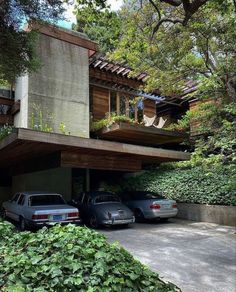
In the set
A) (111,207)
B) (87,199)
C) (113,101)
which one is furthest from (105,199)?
(113,101)

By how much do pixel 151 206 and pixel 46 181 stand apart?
7576 millimetres

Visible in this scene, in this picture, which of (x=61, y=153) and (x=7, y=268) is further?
(x=61, y=153)

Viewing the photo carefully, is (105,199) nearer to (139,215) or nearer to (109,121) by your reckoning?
(139,215)

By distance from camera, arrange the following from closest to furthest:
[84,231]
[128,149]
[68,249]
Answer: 1. [68,249]
2. [84,231]
3. [128,149]

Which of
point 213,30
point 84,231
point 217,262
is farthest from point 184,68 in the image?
point 84,231

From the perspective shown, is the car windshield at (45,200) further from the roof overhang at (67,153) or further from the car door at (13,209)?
the roof overhang at (67,153)

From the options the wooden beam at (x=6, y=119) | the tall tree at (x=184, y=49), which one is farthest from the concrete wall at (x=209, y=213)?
the wooden beam at (x=6, y=119)

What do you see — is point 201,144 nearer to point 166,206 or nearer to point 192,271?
point 166,206

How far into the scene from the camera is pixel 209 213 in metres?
15.4

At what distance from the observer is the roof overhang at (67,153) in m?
12.1

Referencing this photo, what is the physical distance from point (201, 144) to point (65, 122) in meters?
7.27

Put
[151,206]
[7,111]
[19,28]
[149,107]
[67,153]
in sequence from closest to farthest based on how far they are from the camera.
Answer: [19,28]
[67,153]
[151,206]
[7,111]
[149,107]

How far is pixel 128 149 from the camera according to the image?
1488cm

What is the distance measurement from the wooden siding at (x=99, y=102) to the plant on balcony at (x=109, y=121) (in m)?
1.10
